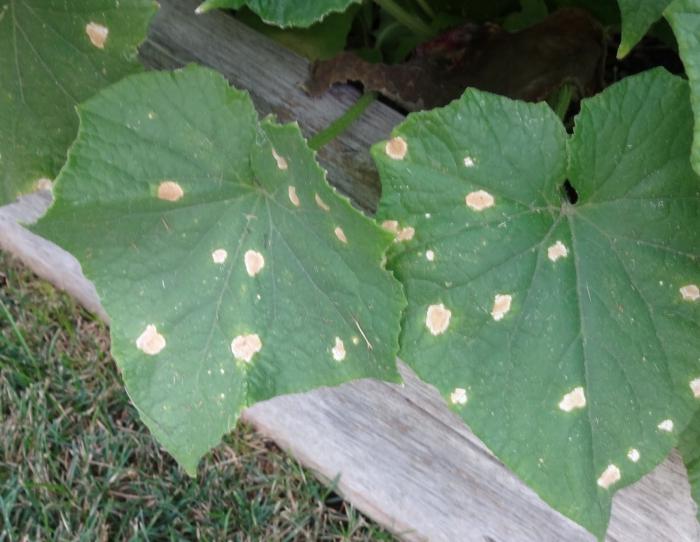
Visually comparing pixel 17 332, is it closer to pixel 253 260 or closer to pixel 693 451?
pixel 253 260

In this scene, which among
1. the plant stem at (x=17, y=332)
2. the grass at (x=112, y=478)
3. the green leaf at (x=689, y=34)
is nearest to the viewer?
the green leaf at (x=689, y=34)

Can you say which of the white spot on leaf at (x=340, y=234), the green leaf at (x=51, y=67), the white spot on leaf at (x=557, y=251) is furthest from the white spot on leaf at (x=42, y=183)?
the white spot on leaf at (x=557, y=251)

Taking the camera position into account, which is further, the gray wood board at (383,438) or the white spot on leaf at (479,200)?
the gray wood board at (383,438)

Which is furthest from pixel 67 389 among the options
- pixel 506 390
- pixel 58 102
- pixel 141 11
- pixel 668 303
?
pixel 668 303

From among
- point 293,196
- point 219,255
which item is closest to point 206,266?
point 219,255

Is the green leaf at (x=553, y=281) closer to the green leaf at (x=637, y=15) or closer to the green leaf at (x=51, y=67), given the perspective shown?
the green leaf at (x=637, y=15)
